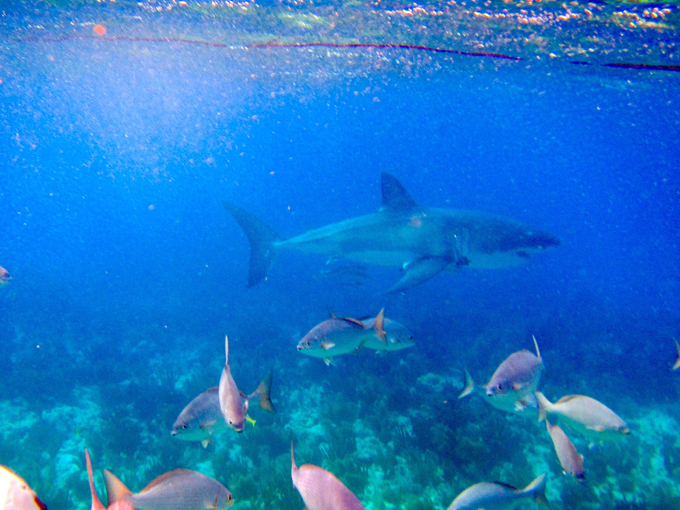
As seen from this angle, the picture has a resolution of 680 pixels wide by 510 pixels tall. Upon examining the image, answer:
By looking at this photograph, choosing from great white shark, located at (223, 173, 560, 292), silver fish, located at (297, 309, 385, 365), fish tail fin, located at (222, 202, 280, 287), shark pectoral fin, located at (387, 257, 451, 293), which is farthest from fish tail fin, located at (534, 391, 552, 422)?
fish tail fin, located at (222, 202, 280, 287)

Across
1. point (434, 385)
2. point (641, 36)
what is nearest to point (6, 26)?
point (434, 385)

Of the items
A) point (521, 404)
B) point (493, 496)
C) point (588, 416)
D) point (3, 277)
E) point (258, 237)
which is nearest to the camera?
point (493, 496)

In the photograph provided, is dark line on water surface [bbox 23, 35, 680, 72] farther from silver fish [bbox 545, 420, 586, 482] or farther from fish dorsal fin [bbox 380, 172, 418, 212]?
silver fish [bbox 545, 420, 586, 482]

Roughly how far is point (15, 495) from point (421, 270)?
24.4ft

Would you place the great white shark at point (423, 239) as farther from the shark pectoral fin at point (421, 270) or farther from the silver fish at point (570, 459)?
the silver fish at point (570, 459)

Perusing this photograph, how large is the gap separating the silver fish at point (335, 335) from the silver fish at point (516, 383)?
1427mm

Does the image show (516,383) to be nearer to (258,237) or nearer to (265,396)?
(265,396)

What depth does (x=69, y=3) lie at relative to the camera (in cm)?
1234

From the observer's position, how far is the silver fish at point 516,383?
3.96 m

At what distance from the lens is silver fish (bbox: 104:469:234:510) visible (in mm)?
2555

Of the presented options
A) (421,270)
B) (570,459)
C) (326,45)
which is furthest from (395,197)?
(326,45)

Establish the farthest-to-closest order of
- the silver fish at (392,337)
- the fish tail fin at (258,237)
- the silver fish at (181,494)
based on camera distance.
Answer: the fish tail fin at (258,237) → the silver fish at (392,337) → the silver fish at (181,494)

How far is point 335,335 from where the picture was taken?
13.6 ft

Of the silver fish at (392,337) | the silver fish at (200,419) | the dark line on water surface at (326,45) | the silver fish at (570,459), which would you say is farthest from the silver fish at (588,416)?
the dark line on water surface at (326,45)
